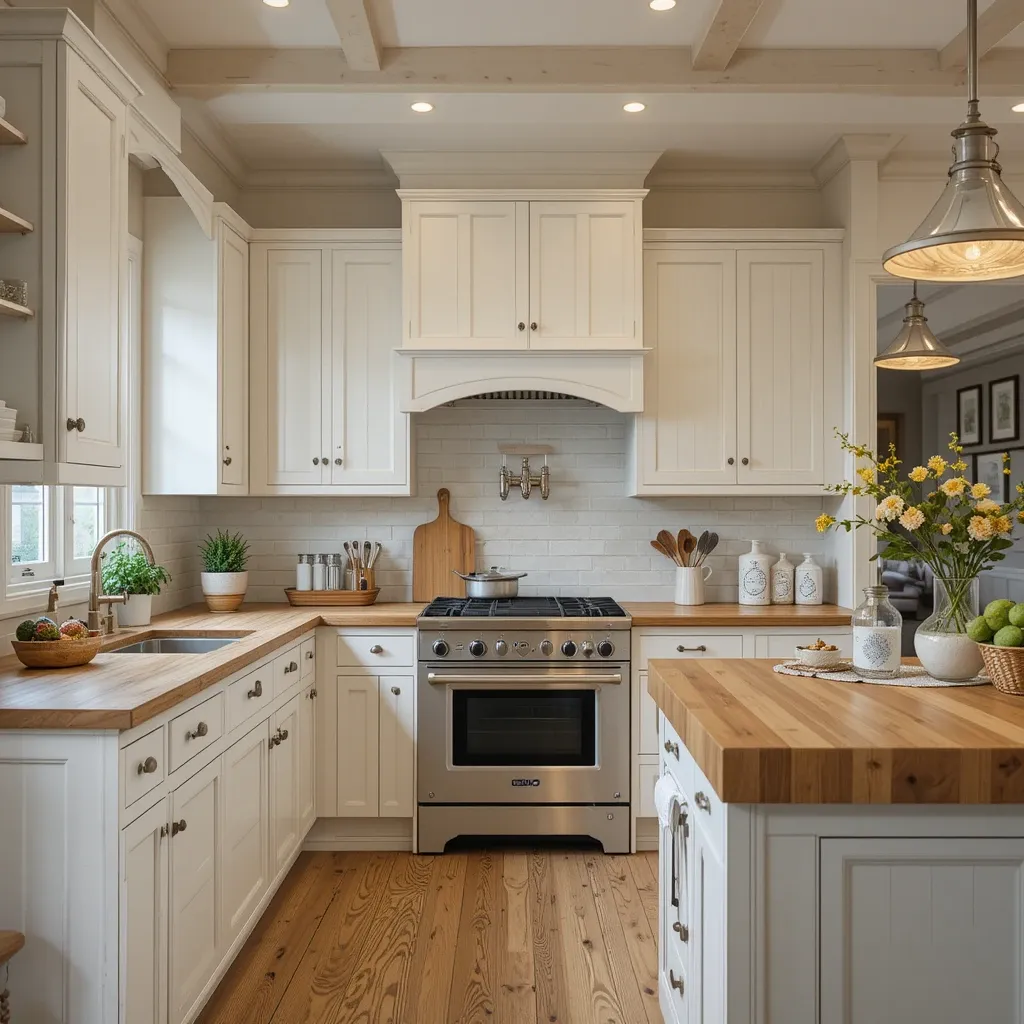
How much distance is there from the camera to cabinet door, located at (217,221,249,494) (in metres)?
3.85

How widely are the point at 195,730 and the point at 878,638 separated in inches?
68.1

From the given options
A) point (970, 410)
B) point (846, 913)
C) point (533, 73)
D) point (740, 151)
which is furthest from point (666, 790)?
point (970, 410)

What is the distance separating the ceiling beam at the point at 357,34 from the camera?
9.58 feet

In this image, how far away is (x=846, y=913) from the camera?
1684 millimetres

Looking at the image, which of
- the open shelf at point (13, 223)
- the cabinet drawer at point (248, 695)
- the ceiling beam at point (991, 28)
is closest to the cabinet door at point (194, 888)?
the cabinet drawer at point (248, 695)

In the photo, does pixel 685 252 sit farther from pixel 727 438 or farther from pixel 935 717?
pixel 935 717

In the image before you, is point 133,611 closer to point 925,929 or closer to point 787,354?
point 925,929

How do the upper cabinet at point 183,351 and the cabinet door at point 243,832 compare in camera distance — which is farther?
the upper cabinet at point 183,351

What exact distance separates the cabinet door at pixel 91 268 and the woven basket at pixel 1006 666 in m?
2.29

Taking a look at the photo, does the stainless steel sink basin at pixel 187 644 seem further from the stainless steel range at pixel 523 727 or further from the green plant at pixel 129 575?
the stainless steel range at pixel 523 727

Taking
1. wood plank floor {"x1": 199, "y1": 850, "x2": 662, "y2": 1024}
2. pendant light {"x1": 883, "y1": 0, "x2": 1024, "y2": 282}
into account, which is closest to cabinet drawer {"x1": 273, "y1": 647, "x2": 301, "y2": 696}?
wood plank floor {"x1": 199, "y1": 850, "x2": 662, "y2": 1024}

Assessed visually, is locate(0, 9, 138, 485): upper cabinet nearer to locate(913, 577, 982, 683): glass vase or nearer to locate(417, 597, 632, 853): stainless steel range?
locate(417, 597, 632, 853): stainless steel range

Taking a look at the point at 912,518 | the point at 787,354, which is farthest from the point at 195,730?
the point at 787,354

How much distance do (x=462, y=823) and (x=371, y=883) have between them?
45 cm
